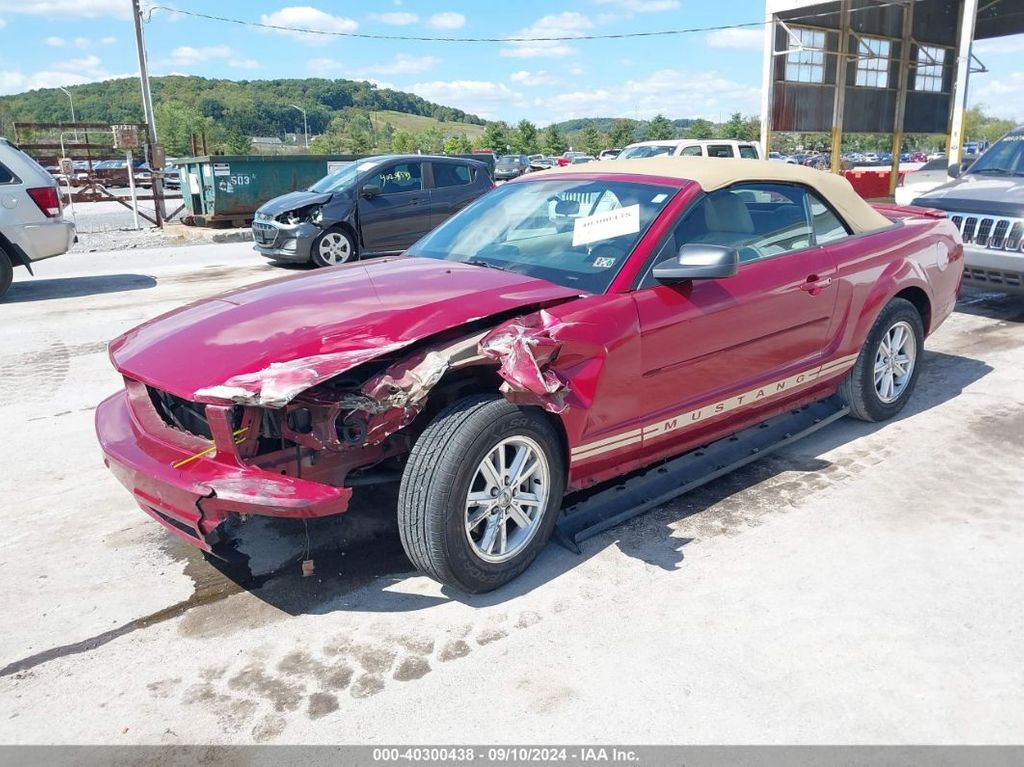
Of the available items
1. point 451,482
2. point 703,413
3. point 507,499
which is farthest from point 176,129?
point 451,482

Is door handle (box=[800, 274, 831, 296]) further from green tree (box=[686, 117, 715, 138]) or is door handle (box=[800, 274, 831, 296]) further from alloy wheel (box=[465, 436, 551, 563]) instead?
green tree (box=[686, 117, 715, 138])

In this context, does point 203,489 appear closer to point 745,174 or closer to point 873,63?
point 745,174

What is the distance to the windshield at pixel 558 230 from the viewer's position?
3.66m

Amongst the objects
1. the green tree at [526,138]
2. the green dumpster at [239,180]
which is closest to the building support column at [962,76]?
the green dumpster at [239,180]

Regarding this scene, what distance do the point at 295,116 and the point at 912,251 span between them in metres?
118

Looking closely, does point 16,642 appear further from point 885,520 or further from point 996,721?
point 885,520

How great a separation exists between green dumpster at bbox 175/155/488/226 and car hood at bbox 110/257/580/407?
47.8 feet

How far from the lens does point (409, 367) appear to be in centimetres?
298

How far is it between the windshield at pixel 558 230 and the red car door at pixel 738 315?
193 mm

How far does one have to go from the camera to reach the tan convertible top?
405cm

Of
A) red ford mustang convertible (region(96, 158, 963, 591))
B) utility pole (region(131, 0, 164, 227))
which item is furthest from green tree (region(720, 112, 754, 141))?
red ford mustang convertible (region(96, 158, 963, 591))

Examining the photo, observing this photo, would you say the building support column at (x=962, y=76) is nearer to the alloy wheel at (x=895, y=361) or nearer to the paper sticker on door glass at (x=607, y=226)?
the alloy wheel at (x=895, y=361)

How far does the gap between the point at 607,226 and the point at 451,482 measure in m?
1.55

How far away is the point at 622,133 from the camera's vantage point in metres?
77.1
